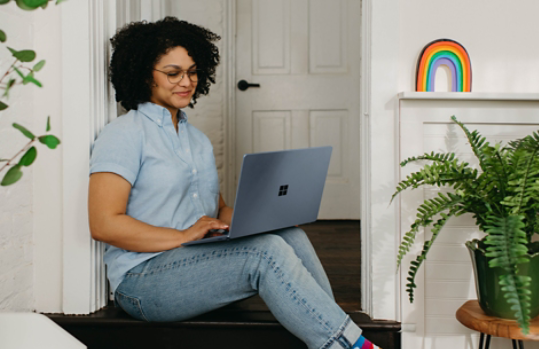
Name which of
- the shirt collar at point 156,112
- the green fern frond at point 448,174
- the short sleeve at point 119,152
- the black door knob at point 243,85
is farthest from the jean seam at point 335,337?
the black door knob at point 243,85

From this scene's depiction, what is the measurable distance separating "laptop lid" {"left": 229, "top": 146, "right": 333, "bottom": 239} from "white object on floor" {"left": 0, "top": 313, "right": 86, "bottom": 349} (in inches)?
23.5

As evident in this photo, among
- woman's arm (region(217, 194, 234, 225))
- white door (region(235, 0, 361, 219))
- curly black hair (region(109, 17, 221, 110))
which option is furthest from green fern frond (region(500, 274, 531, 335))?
white door (region(235, 0, 361, 219))

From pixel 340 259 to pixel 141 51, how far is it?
1.50 meters

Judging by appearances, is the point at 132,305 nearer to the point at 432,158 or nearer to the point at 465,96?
the point at 432,158

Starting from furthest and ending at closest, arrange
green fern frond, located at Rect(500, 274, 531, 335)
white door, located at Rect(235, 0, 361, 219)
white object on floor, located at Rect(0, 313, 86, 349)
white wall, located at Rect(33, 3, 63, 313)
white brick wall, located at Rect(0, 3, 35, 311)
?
white door, located at Rect(235, 0, 361, 219) < white wall, located at Rect(33, 3, 63, 313) < white brick wall, located at Rect(0, 3, 35, 311) < green fern frond, located at Rect(500, 274, 531, 335) < white object on floor, located at Rect(0, 313, 86, 349)

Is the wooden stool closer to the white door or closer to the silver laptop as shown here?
the silver laptop

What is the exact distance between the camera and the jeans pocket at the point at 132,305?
1.43 meters

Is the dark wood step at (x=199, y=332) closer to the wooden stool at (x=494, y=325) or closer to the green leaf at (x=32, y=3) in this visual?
the wooden stool at (x=494, y=325)

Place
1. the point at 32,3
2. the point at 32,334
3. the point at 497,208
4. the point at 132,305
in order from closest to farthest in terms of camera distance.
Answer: the point at 32,3 → the point at 32,334 → the point at 497,208 → the point at 132,305

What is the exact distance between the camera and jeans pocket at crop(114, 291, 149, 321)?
1.43m

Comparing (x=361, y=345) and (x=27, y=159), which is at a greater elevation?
(x=27, y=159)

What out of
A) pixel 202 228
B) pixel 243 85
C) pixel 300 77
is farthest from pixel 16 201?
pixel 300 77

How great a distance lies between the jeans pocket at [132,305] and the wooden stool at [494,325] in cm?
95

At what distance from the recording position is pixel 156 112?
5.13 feet
